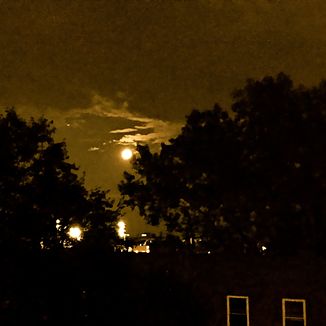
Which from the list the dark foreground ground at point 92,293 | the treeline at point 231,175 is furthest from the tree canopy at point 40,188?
the dark foreground ground at point 92,293

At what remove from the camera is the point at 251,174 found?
102ft

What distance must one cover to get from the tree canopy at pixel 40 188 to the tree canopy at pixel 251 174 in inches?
153

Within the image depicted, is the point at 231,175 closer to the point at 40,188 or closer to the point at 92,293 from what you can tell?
the point at 40,188

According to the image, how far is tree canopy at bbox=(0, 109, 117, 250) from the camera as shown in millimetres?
24188

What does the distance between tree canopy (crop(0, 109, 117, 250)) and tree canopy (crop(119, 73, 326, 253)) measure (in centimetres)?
390

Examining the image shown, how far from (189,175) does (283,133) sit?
5.04 metres

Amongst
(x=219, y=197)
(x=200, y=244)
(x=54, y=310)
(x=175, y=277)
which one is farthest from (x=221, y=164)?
(x=54, y=310)

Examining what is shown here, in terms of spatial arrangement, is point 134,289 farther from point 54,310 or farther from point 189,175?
point 189,175

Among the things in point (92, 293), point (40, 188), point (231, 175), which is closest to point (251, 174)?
point (231, 175)

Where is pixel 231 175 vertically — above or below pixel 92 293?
above

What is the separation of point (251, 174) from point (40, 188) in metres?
9.80

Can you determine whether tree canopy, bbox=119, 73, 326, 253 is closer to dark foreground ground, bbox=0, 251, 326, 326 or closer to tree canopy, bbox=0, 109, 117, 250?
tree canopy, bbox=0, 109, 117, 250

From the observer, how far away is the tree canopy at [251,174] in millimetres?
30344

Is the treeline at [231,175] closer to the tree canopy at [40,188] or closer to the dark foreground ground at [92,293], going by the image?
the tree canopy at [40,188]
